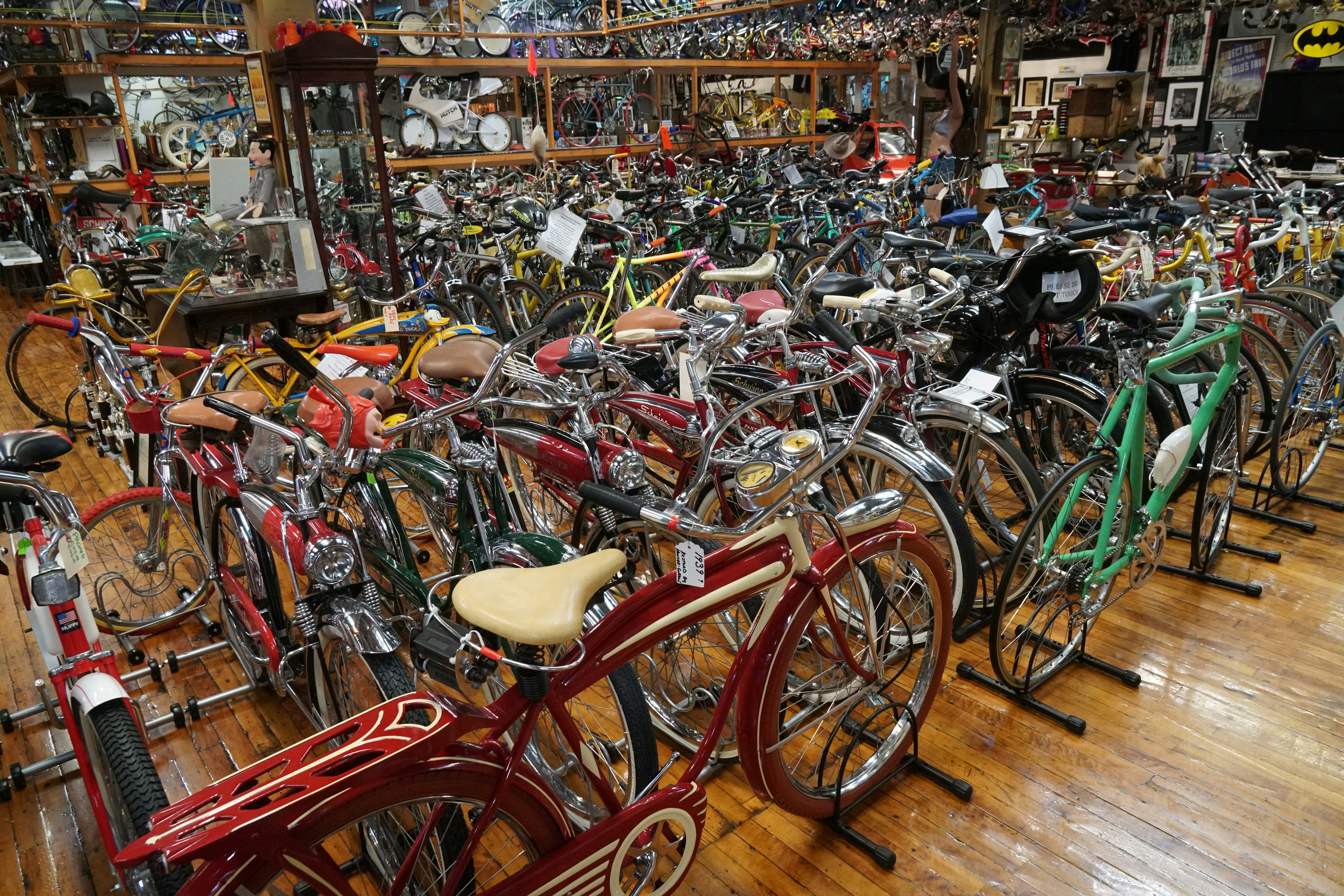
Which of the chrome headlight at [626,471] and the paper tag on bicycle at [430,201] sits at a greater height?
the paper tag on bicycle at [430,201]

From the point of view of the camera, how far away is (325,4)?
9.55m

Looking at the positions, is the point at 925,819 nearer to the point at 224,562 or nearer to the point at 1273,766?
the point at 1273,766

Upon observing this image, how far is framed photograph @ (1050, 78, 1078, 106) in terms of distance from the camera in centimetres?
912

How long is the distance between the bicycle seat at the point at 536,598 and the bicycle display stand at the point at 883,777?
0.88m

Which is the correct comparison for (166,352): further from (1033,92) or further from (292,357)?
(1033,92)

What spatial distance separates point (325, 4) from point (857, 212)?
698 cm

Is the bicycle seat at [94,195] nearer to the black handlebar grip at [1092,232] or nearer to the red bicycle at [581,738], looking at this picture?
the red bicycle at [581,738]

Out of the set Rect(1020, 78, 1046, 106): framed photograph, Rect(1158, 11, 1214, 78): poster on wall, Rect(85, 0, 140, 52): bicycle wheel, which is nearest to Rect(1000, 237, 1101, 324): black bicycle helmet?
Rect(1158, 11, 1214, 78): poster on wall

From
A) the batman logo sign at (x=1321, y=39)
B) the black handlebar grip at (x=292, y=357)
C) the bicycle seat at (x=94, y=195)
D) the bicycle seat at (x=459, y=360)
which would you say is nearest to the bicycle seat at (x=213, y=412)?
the bicycle seat at (x=459, y=360)

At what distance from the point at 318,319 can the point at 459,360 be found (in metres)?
1.33

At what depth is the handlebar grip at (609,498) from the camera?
1.70 metres

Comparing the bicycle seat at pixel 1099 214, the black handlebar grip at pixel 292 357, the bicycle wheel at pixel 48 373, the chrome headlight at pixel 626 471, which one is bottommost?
the bicycle wheel at pixel 48 373

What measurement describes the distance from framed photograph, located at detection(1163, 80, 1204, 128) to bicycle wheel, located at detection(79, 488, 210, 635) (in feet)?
30.8

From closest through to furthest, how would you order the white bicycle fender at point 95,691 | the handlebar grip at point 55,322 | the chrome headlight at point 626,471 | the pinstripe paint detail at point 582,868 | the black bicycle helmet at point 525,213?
1. the pinstripe paint detail at point 582,868
2. the white bicycle fender at point 95,691
3. the chrome headlight at point 626,471
4. the handlebar grip at point 55,322
5. the black bicycle helmet at point 525,213
